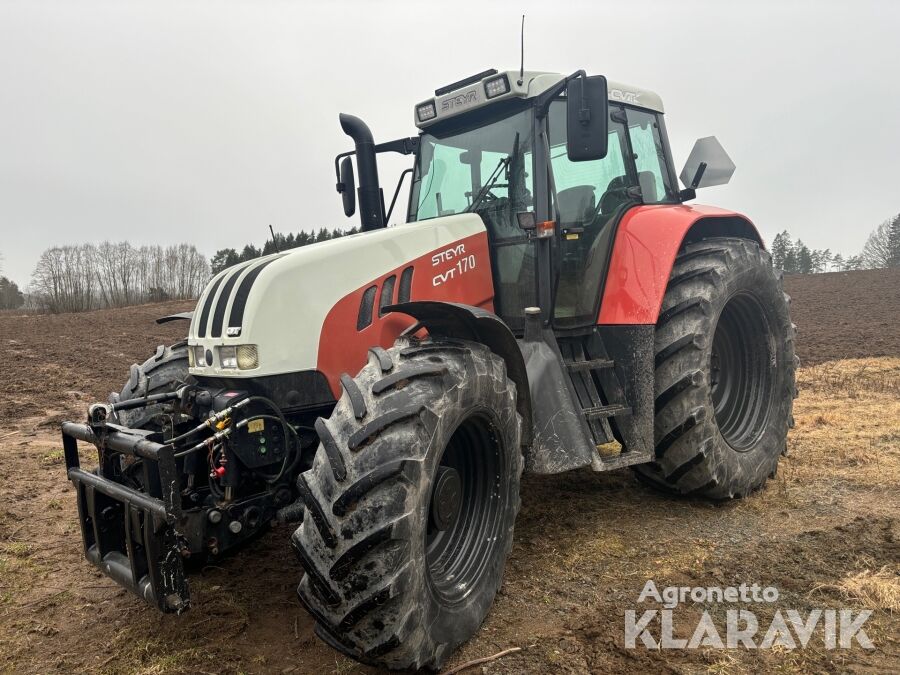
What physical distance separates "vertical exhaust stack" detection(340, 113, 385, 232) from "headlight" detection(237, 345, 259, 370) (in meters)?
1.91

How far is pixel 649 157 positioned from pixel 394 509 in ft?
12.1

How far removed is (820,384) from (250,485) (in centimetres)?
835

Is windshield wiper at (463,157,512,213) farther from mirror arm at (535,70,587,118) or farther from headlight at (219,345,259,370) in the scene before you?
headlight at (219,345,259,370)

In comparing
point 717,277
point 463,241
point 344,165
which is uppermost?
point 344,165

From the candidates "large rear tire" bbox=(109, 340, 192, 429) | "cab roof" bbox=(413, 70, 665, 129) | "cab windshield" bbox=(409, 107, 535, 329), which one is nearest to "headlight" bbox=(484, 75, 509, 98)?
"cab roof" bbox=(413, 70, 665, 129)

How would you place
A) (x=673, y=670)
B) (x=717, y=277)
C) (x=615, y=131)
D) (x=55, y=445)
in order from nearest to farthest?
1. (x=673, y=670)
2. (x=717, y=277)
3. (x=615, y=131)
4. (x=55, y=445)

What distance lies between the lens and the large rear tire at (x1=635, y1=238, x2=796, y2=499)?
4.04m

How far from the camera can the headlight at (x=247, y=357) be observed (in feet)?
10.2

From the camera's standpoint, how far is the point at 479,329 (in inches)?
126

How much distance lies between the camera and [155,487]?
304cm

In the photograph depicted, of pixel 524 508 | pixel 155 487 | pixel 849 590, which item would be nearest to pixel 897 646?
pixel 849 590

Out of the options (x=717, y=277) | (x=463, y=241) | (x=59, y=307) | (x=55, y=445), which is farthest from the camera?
(x=59, y=307)

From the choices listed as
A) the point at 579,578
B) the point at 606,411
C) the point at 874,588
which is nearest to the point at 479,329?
the point at 606,411

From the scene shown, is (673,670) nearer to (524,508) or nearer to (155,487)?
(524,508)
